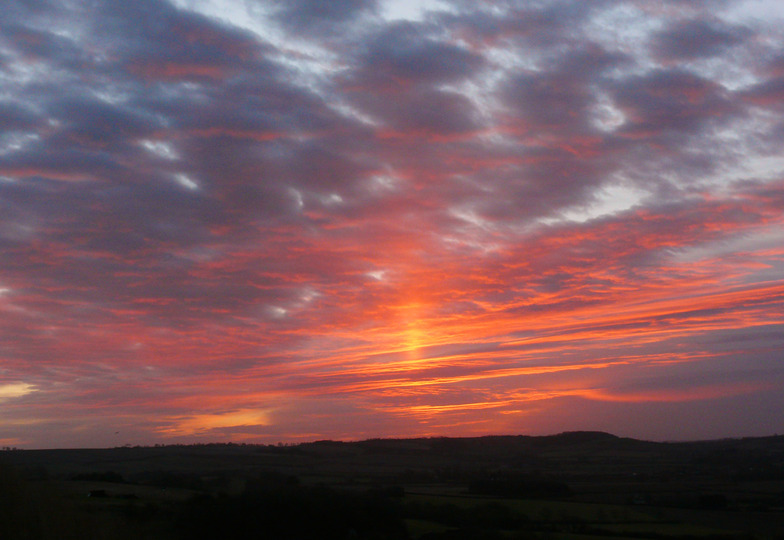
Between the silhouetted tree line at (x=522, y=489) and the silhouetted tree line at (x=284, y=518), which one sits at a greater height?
the silhouetted tree line at (x=284, y=518)

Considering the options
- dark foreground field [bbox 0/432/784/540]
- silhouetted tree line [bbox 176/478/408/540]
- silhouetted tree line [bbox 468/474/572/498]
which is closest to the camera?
dark foreground field [bbox 0/432/784/540]

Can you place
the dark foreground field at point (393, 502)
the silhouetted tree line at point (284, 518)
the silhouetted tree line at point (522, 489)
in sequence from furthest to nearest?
the silhouetted tree line at point (522, 489), the silhouetted tree line at point (284, 518), the dark foreground field at point (393, 502)

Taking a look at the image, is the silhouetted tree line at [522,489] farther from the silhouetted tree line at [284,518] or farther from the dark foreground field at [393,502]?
the silhouetted tree line at [284,518]

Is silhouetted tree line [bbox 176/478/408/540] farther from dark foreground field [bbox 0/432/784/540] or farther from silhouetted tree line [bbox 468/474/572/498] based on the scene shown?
silhouetted tree line [bbox 468/474/572/498]

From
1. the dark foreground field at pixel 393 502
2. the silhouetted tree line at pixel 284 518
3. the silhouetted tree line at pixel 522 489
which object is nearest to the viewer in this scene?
the dark foreground field at pixel 393 502

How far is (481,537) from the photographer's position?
110 ft

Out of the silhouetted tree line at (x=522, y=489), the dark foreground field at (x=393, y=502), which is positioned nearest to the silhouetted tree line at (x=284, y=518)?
the dark foreground field at (x=393, y=502)

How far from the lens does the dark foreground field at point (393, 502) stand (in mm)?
25359

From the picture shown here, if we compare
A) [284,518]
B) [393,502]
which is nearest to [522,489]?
[393,502]

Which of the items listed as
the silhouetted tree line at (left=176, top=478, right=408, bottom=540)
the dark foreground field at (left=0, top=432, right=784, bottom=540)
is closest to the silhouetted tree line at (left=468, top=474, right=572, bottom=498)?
the dark foreground field at (left=0, top=432, right=784, bottom=540)

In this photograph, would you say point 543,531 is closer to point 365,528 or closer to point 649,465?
point 365,528

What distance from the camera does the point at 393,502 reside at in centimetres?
4109

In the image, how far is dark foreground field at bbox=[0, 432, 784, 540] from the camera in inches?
998

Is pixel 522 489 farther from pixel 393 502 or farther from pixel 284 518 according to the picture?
pixel 284 518
